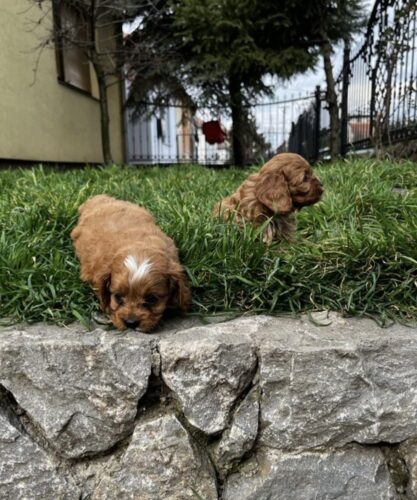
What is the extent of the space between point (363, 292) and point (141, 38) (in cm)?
1176

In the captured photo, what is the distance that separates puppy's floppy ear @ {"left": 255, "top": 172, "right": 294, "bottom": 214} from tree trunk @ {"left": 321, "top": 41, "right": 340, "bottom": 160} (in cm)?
720

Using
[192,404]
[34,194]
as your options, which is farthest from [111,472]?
[34,194]

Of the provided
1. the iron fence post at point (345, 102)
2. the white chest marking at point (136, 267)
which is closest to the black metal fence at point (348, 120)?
the iron fence post at point (345, 102)

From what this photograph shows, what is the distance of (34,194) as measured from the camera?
4449 millimetres

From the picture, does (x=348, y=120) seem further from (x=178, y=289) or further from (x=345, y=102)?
(x=178, y=289)

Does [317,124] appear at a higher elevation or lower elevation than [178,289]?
higher

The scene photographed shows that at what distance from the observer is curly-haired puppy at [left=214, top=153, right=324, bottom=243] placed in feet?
11.9

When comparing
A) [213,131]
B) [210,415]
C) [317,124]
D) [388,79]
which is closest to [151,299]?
[210,415]

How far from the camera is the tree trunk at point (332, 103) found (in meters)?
10.6

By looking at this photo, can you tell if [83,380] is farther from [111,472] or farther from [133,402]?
[111,472]

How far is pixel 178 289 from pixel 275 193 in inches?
56.5

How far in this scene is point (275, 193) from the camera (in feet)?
11.9

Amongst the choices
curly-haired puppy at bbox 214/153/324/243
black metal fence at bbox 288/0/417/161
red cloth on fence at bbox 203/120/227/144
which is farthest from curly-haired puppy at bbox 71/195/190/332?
red cloth on fence at bbox 203/120/227/144

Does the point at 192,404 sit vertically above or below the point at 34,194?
below
